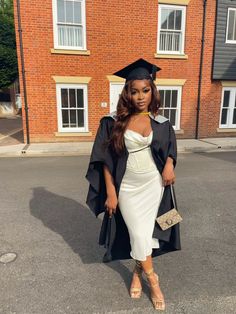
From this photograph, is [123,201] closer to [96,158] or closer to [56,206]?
[96,158]

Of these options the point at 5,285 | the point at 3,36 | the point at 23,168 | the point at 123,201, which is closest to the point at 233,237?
the point at 123,201

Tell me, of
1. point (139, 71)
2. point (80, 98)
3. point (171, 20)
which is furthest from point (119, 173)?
point (171, 20)

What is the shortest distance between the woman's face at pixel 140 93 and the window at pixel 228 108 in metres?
10.7

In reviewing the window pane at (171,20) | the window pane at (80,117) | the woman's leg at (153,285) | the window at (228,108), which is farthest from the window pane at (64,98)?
the woman's leg at (153,285)

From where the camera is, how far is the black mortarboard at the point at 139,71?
87.2 inches

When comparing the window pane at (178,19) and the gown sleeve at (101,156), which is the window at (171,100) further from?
the gown sleeve at (101,156)

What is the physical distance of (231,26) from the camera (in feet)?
36.5

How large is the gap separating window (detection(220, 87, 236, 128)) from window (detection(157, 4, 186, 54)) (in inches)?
112

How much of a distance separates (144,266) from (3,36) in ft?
74.0

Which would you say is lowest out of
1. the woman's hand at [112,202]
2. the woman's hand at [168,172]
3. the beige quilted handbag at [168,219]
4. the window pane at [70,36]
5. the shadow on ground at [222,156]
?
the shadow on ground at [222,156]

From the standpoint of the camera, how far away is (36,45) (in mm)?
9633

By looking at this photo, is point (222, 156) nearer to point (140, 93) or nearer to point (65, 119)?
point (65, 119)

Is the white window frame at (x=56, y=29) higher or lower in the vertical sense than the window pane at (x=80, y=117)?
higher

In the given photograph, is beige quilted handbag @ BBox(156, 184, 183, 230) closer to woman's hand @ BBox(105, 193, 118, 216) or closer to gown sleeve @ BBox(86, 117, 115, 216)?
woman's hand @ BBox(105, 193, 118, 216)
